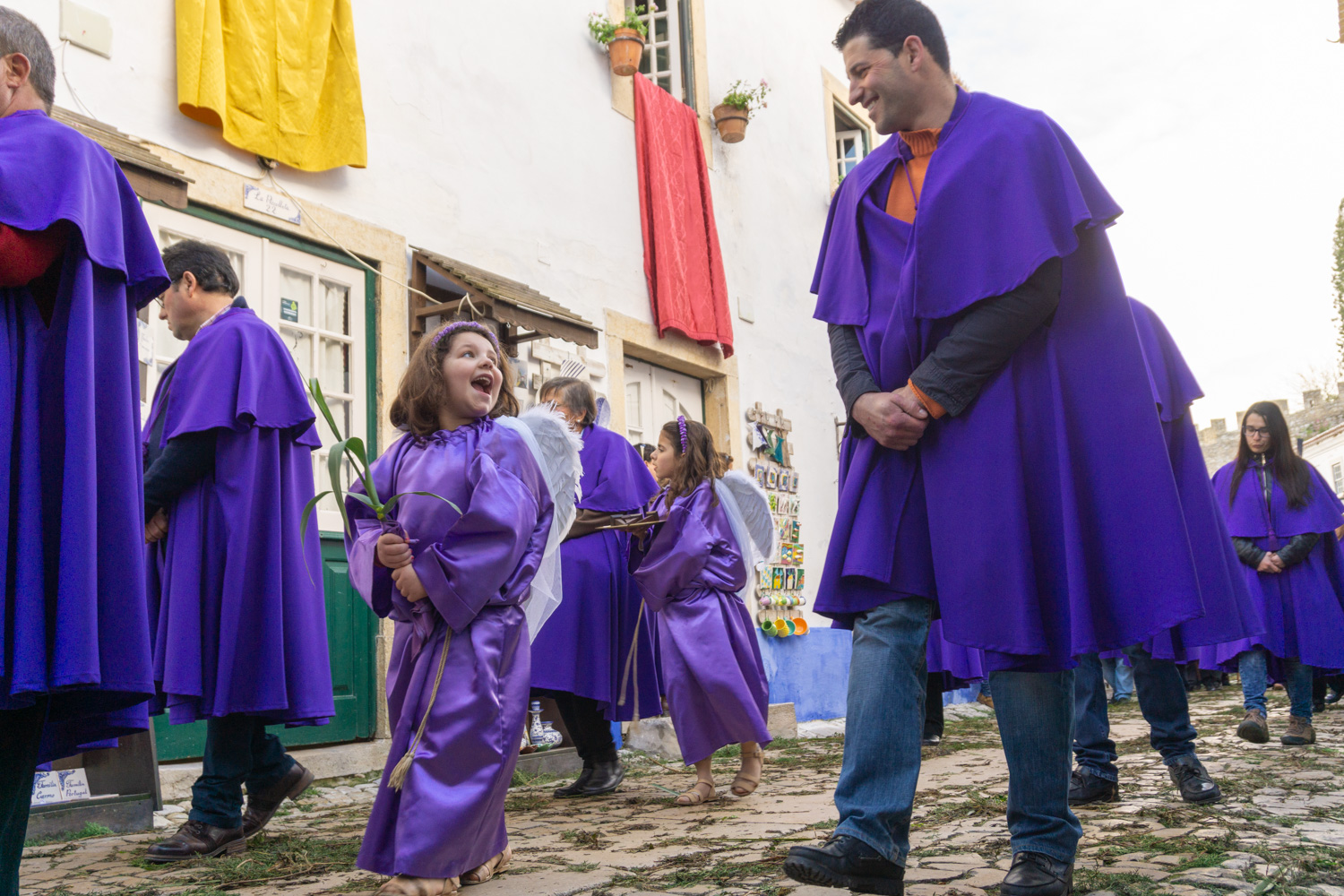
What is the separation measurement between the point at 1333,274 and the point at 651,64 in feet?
100

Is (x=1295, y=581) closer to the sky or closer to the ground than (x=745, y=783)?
closer to the sky

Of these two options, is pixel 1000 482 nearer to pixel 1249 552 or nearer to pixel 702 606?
pixel 702 606

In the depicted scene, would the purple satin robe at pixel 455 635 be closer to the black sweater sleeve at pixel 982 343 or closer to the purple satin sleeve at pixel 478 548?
the purple satin sleeve at pixel 478 548

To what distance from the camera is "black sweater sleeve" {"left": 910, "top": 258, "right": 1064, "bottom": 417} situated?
2.63 metres

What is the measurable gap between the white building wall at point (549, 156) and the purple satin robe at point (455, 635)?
3.62 m

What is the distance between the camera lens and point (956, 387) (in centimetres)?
264

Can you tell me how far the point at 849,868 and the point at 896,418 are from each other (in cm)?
96

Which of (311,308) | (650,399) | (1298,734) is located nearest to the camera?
(1298,734)

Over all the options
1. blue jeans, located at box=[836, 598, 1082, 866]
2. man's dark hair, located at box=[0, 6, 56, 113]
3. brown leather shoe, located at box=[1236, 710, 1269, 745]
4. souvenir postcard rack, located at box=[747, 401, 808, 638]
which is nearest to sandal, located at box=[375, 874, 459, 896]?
blue jeans, located at box=[836, 598, 1082, 866]

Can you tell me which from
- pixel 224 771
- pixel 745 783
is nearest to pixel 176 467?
pixel 224 771

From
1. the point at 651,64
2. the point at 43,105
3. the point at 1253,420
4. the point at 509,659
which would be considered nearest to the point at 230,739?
the point at 509,659

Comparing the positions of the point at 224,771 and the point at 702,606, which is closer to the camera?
the point at 224,771

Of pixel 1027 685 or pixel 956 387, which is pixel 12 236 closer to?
pixel 956 387

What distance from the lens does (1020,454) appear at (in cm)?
263
